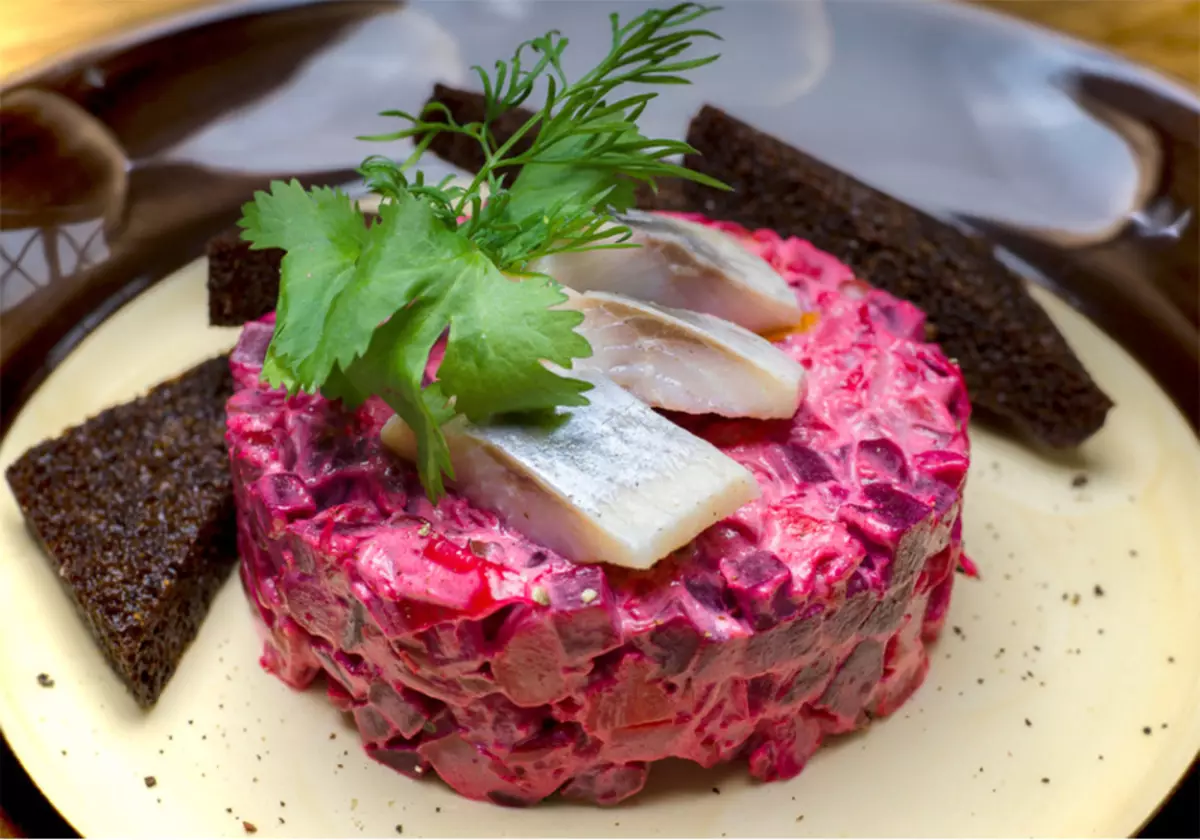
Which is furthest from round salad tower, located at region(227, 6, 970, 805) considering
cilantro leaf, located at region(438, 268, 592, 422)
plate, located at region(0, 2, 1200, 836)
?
plate, located at region(0, 2, 1200, 836)

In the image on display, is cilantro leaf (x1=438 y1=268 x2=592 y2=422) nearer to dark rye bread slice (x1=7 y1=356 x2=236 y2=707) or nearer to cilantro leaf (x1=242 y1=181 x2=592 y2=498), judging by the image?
cilantro leaf (x1=242 y1=181 x2=592 y2=498)

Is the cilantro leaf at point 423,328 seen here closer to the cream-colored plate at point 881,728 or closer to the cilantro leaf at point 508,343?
the cilantro leaf at point 508,343

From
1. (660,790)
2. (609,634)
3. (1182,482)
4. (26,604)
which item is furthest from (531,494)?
(1182,482)

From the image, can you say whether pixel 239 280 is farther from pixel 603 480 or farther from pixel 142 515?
pixel 603 480

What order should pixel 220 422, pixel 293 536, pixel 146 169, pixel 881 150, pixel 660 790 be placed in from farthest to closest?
pixel 881 150 → pixel 146 169 → pixel 220 422 → pixel 660 790 → pixel 293 536

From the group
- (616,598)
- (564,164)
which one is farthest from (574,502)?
(564,164)

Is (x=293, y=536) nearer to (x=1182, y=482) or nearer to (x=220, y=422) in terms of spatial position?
(x=220, y=422)
